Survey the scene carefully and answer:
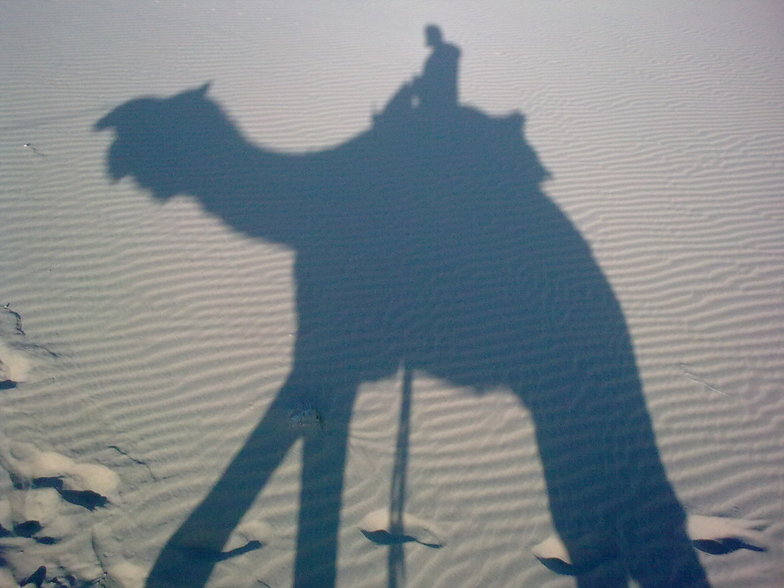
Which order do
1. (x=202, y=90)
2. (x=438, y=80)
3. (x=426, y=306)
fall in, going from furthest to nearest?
(x=438, y=80)
(x=202, y=90)
(x=426, y=306)

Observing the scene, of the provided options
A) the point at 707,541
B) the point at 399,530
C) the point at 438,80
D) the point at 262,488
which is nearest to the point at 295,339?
the point at 262,488

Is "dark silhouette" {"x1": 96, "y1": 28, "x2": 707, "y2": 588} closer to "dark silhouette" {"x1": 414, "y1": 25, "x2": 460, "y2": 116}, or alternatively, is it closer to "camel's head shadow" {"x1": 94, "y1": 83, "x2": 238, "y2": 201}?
"camel's head shadow" {"x1": 94, "y1": 83, "x2": 238, "y2": 201}

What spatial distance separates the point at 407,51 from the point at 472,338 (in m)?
6.86

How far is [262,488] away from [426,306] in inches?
82.4

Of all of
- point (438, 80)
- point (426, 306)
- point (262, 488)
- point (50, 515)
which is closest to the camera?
point (50, 515)

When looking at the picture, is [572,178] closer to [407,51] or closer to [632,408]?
[632,408]

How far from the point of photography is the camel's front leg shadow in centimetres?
263

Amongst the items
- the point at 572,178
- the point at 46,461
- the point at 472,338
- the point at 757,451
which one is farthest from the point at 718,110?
the point at 46,461

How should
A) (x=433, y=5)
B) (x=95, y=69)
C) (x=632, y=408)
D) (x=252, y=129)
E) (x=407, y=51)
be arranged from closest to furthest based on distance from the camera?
(x=632, y=408)
(x=252, y=129)
(x=95, y=69)
(x=407, y=51)
(x=433, y=5)

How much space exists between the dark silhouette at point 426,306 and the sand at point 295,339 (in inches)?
4.1

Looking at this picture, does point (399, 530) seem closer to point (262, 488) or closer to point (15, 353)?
point (262, 488)

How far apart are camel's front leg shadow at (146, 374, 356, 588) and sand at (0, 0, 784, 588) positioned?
0.04 metres

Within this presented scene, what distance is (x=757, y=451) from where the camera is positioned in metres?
3.38

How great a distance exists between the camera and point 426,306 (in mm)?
4098
